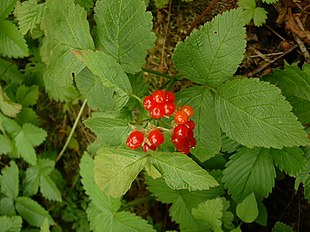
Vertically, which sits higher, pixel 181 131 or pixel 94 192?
pixel 181 131

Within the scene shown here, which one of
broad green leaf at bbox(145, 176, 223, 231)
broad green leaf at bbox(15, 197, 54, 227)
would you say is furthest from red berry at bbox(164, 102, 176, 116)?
broad green leaf at bbox(15, 197, 54, 227)

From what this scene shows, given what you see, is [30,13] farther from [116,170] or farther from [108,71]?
[116,170]

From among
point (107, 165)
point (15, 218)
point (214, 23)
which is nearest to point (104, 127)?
point (107, 165)

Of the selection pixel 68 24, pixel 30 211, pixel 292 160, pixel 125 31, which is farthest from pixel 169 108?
pixel 30 211

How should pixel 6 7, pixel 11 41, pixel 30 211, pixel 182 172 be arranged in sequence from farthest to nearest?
pixel 30 211 → pixel 11 41 → pixel 6 7 → pixel 182 172

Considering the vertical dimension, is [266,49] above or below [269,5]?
below

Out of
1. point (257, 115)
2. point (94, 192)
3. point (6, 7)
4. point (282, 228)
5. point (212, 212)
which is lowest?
point (94, 192)

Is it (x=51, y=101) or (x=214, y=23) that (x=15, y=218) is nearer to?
(x=51, y=101)

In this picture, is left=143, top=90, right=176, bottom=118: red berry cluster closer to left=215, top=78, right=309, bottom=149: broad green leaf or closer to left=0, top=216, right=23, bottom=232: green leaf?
left=215, top=78, right=309, bottom=149: broad green leaf
